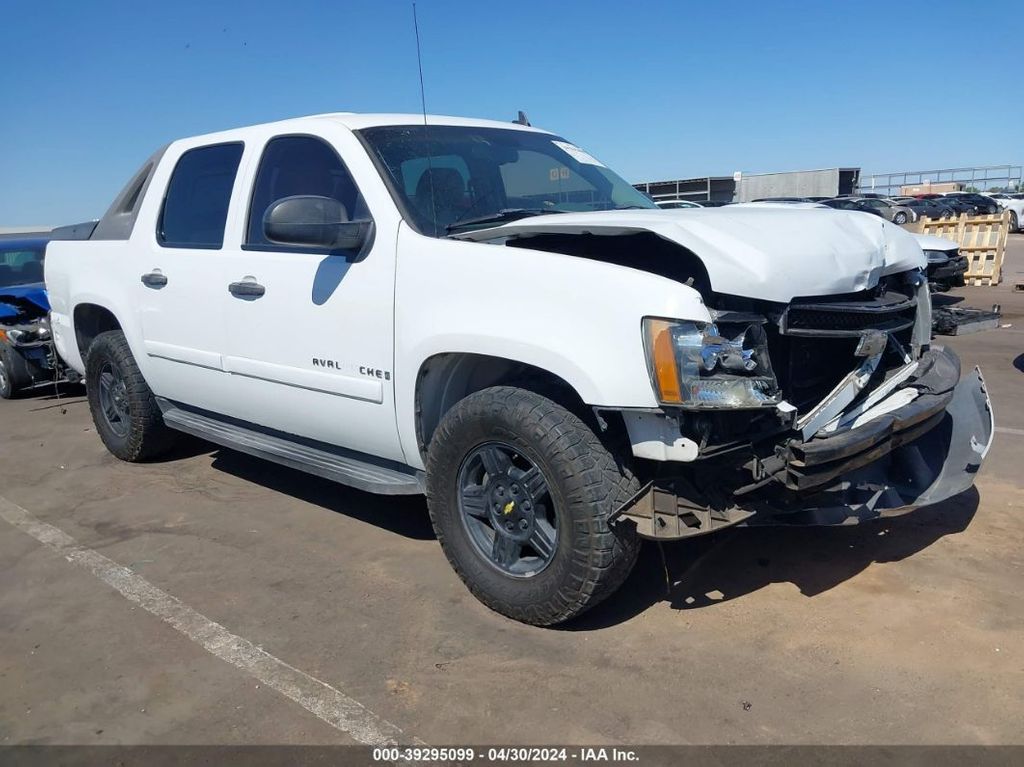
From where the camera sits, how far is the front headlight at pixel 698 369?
2.82m

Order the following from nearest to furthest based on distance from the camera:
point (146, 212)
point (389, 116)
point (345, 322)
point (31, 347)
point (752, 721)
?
point (752, 721) → point (345, 322) → point (389, 116) → point (146, 212) → point (31, 347)

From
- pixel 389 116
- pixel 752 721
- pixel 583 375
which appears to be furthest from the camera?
pixel 389 116

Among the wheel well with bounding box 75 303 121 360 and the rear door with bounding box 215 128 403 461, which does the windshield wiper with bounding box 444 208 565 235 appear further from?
the wheel well with bounding box 75 303 121 360

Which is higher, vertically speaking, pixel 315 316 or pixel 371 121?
pixel 371 121

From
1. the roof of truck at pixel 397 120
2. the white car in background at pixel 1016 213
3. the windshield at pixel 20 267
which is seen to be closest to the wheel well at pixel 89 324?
the roof of truck at pixel 397 120

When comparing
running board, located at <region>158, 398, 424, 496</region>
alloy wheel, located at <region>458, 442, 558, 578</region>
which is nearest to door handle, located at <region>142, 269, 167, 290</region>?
running board, located at <region>158, 398, 424, 496</region>

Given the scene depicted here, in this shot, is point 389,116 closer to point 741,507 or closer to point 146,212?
point 146,212

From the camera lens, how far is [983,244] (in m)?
14.9

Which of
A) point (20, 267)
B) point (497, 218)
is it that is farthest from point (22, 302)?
point (497, 218)

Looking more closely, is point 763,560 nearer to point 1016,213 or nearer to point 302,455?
point 302,455

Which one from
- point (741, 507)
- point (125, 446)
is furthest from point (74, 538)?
point (741, 507)

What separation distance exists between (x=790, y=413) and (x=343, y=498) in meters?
2.95

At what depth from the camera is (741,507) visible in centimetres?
312

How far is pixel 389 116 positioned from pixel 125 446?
313cm
